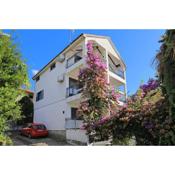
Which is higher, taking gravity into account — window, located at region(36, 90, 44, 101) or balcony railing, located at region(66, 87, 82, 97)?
balcony railing, located at region(66, 87, 82, 97)

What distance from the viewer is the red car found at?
6.73 meters

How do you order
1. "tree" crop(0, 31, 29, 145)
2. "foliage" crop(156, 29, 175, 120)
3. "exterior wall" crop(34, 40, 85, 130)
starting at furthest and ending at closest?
"exterior wall" crop(34, 40, 85, 130)
"tree" crop(0, 31, 29, 145)
"foliage" crop(156, 29, 175, 120)

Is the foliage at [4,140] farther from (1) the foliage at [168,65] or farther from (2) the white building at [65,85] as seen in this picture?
(2) the white building at [65,85]

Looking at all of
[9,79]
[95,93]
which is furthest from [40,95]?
[9,79]

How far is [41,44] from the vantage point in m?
5.66

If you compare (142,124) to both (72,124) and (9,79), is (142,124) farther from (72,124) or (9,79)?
(72,124)

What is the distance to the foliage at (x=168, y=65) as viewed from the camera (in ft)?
10.7

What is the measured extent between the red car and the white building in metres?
0.24

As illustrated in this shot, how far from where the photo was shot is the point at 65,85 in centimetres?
922

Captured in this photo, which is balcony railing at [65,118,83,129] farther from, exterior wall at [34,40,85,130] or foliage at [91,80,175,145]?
foliage at [91,80,175,145]

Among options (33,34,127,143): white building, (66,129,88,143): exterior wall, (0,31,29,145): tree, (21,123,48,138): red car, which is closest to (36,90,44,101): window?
(33,34,127,143): white building

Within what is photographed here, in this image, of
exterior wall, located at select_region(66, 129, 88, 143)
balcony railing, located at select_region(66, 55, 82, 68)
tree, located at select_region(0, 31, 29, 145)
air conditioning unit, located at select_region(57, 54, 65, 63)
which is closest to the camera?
tree, located at select_region(0, 31, 29, 145)
